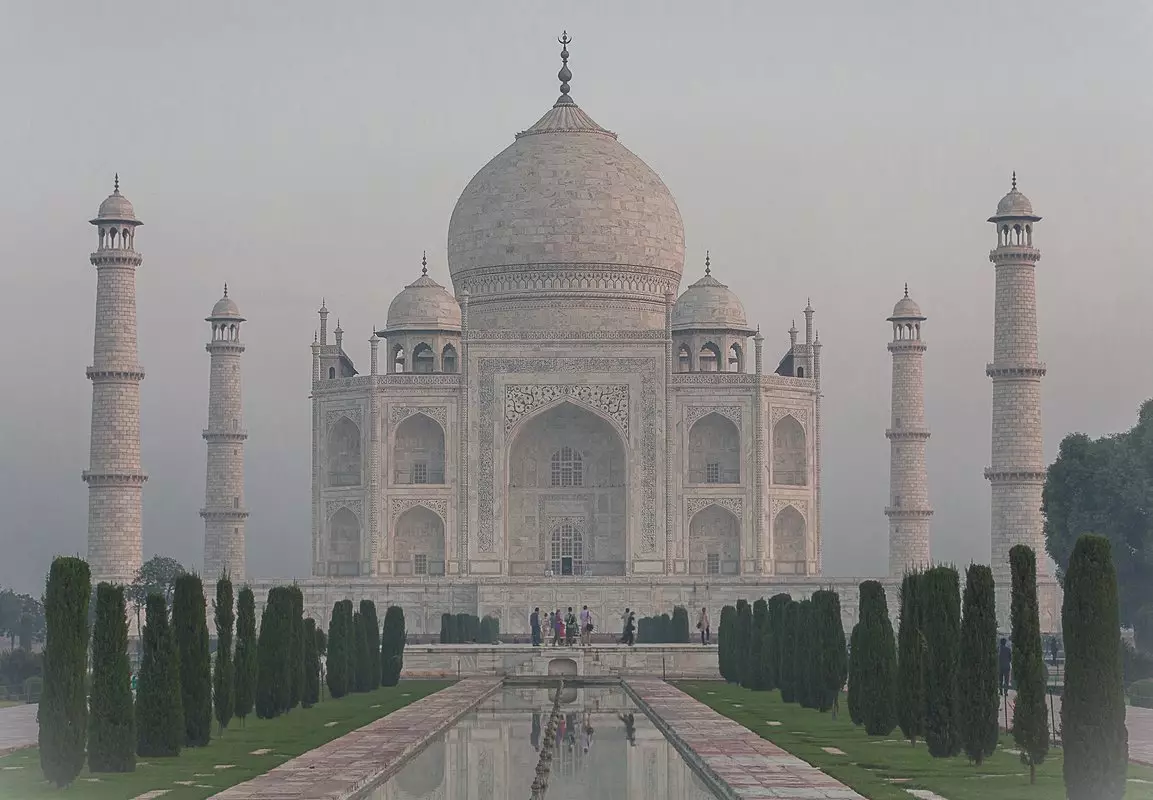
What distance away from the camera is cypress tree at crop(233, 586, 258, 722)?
19297 millimetres

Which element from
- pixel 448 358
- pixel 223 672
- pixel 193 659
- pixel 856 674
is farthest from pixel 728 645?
pixel 448 358

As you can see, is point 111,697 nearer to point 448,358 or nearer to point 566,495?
point 566,495

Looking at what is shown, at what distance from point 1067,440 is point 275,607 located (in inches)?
782

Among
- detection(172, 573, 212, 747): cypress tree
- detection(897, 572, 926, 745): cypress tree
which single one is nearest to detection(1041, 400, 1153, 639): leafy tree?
detection(897, 572, 926, 745): cypress tree

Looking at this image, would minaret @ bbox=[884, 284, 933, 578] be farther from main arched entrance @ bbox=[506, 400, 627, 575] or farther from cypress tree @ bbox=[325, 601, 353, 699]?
cypress tree @ bbox=[325, 601, 353, 699]

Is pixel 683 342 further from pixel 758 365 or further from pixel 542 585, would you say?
pixel 542 585

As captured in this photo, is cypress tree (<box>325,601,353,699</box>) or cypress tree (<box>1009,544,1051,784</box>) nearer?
cypress tree (<box>1009,544,1051,784</box>)

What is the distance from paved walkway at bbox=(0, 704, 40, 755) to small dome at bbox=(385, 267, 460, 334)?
19581mm

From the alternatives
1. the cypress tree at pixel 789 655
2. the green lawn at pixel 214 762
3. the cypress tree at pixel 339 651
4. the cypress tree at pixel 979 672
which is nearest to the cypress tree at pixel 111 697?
the green lawn at pixel 214 762

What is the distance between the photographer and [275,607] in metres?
20.9

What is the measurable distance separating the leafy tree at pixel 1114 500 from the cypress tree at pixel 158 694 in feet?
69.9

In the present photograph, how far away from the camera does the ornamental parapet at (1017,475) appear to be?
37.8m

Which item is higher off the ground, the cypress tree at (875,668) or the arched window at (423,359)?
the arched window at (423,359)

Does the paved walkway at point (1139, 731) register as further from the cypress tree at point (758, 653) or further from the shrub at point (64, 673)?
the shrub at point (64, 673)
